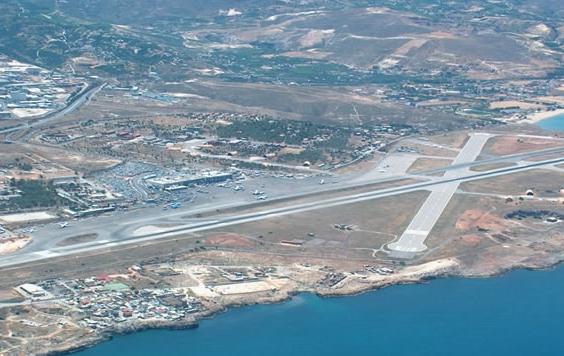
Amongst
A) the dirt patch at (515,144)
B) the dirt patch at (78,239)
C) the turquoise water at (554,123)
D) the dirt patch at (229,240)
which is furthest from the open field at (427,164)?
the dirt patch at (78,239)

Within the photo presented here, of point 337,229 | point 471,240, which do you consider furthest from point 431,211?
point 337,229

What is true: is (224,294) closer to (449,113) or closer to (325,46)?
(449,113)

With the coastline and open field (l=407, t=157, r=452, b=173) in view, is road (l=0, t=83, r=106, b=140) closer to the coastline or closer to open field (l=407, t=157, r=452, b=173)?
open field (l=407, t=157, r=452, b=173)

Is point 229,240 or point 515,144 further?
point 515,144

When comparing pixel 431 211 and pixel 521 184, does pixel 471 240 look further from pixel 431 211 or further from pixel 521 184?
pixel 521 184

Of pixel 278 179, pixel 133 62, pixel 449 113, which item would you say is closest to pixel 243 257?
pixel 278 179

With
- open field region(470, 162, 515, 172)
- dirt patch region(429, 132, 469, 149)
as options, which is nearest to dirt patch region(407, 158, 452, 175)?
open field region(470, 162, 515, 172)

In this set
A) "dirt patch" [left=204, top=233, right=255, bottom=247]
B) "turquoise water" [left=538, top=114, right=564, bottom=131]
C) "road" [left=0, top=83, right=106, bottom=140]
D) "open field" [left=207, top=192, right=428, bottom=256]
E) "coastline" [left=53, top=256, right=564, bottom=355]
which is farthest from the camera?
"turquoise water" [left=538, top=114, right=564, bottom=131]
